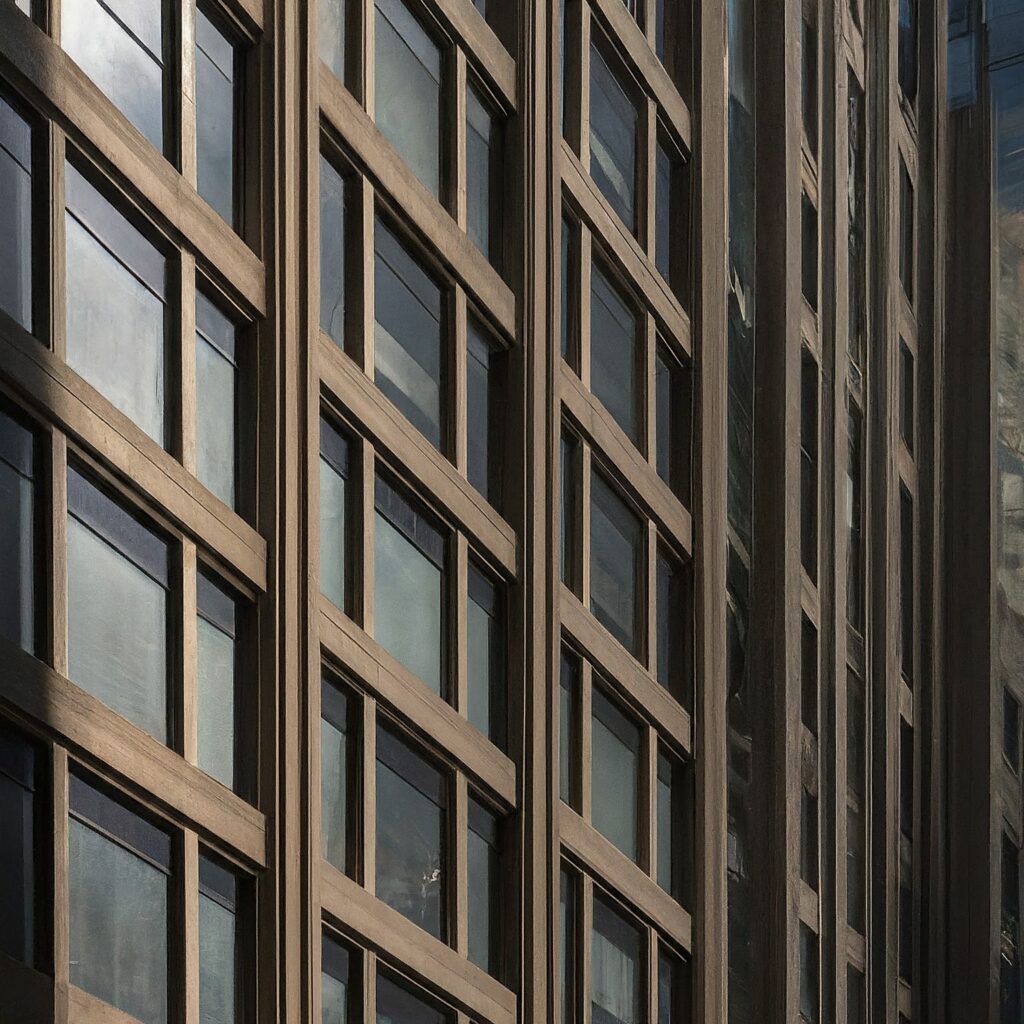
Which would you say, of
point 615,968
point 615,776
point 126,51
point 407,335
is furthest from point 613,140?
point 615,968

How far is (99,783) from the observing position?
525 inches

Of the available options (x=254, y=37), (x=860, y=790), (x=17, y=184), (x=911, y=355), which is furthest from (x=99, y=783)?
(x=911, y=355)

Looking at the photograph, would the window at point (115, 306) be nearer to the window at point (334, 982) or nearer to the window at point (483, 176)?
the window at point (334, 982)

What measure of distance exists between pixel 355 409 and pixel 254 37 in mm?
3352

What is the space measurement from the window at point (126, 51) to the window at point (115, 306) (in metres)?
0.10

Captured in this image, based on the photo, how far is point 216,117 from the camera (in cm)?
1545

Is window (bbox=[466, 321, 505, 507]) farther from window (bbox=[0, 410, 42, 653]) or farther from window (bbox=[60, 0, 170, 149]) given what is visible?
window (bbox=[0, 410, 42, 653])

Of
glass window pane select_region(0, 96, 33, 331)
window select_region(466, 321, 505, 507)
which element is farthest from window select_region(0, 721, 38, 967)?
window select_region(466, 321, 505, 507)

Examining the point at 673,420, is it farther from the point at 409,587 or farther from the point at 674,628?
the point at 409,587

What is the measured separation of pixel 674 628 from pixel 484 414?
17.9ft

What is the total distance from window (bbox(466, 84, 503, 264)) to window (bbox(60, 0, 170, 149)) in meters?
5.17

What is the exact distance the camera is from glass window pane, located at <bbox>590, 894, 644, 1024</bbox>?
2112 centimetres

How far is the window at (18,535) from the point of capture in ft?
41.7

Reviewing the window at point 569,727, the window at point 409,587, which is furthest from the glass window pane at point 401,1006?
the window at point 569,727
